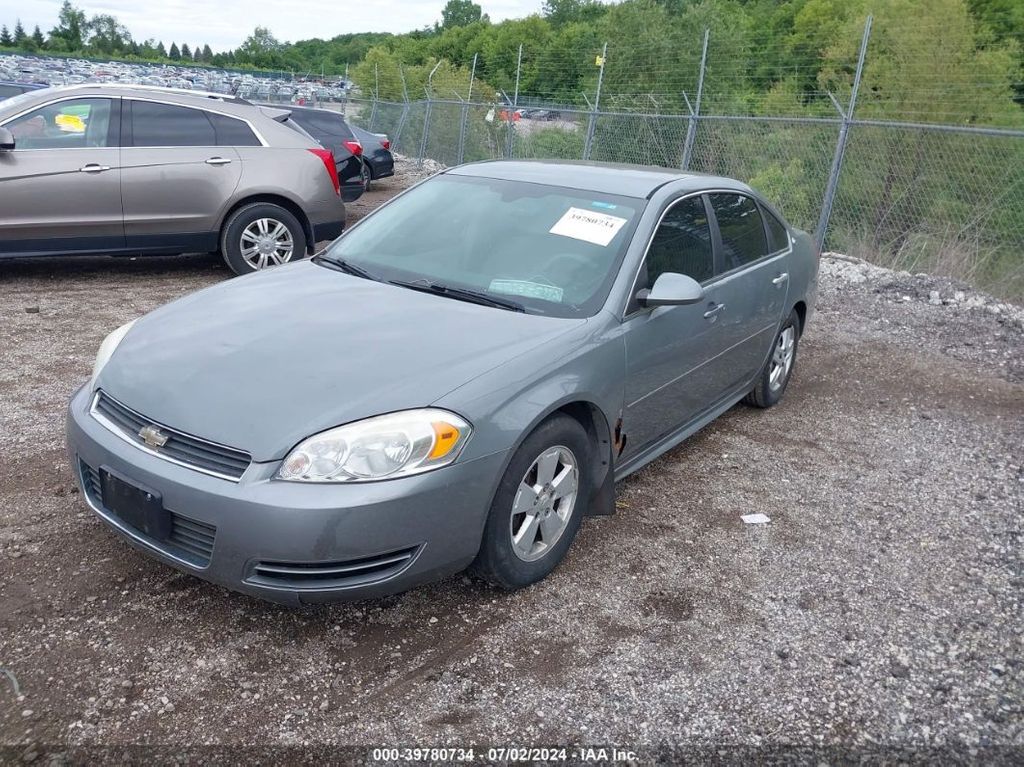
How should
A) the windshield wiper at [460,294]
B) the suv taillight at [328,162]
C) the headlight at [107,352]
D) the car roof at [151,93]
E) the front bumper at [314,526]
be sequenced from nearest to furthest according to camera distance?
1. the front bumper at [314,526]
2. the headlight at [107,352]
3. the windshield wiper at [460,294]
4. the car roof at [151,93]
5. the suv taillight at [328,162]

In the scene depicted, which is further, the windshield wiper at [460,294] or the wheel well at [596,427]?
the windshield wiper at [460,294]

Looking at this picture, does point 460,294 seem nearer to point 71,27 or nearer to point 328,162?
point 328,162

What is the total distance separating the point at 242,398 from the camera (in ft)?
9.38

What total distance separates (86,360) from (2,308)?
1.70 metres

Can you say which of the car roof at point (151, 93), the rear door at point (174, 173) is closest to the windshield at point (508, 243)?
the rear door at point (174, 173)

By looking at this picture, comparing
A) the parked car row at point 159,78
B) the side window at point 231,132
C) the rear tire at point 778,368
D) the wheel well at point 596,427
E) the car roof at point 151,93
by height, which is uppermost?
the parked car row at point 159,78

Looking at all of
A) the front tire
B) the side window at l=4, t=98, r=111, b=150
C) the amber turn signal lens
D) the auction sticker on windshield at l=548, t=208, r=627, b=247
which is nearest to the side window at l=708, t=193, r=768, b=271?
the auction sticker on windshield at l=548, t=208, r=627, b=247

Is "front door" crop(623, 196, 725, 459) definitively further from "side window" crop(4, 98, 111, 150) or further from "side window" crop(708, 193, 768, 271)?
"side window" crop(4, 98, 111, 150)

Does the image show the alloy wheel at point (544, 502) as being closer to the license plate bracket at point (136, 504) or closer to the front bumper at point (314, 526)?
the front bumper at point (314, 526)

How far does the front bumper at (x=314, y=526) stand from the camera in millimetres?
2643

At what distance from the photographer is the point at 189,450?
2.79 meters

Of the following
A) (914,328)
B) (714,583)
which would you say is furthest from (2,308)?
(914,328)

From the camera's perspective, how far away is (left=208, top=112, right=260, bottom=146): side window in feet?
26.0

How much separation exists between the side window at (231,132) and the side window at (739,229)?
497 cm
